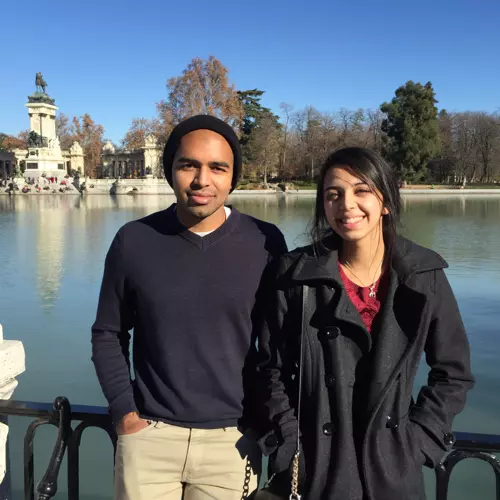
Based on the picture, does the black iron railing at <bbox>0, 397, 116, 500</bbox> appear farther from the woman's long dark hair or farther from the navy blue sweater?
the woman's long dark hair

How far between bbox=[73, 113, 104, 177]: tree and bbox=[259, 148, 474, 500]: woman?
256 ft

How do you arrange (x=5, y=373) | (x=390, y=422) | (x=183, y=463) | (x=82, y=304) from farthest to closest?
(x=82, y=304), (x=5, y=373), (x=183, y=463), (x=390, y=422)

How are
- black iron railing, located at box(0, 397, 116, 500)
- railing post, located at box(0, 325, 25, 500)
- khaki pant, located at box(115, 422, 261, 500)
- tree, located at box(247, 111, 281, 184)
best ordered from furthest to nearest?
tree, located at box(247, 111, 281, 184) < railing post, located at box(0, 325, 25, 500) < black iron railing, located at box(0, 397, 116, 500) < khaki pant, located at box(115, 422, 261, 500)

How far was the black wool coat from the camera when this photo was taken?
174 centimetres

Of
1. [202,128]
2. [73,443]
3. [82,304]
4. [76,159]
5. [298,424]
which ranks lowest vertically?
[82,304]

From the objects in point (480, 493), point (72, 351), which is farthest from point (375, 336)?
point (72, 351)

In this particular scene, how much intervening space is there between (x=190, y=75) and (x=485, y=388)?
163 feet

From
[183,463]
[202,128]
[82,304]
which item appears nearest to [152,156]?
[82,304]

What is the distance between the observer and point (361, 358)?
5.99 ft

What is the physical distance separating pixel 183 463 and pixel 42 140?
59.1m

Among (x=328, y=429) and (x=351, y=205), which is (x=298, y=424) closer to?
(x=328, y=429)

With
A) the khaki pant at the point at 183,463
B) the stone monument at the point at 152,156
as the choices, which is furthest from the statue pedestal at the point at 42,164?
the khaki pant at the point at 183,463

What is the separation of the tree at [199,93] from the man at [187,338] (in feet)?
165

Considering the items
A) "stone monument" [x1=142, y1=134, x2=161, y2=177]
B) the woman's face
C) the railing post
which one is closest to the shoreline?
"stone monument" [x1=142, y1=134, x2=161, y2=177]
